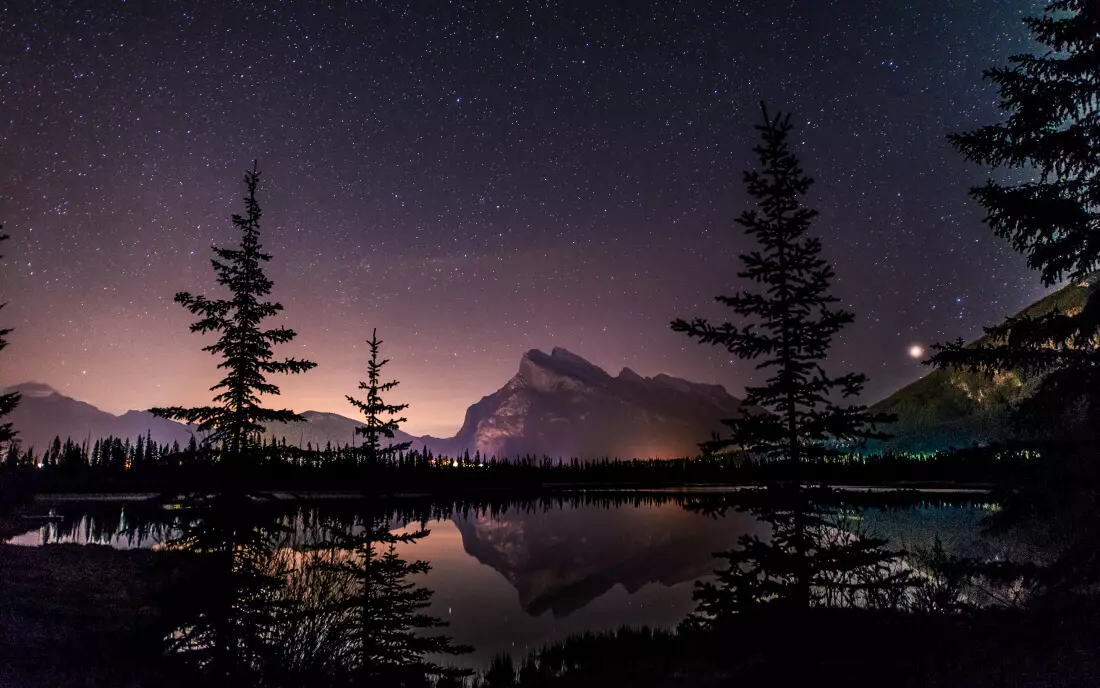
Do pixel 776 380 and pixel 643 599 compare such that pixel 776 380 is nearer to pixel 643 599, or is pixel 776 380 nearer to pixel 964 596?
pixel 964 596

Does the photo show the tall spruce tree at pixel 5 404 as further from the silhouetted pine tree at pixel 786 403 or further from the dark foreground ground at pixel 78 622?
the silhouetted pine tree at pixel 786 403

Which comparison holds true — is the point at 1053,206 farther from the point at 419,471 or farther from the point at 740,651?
the point at 419,471

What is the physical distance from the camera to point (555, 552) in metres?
51.5

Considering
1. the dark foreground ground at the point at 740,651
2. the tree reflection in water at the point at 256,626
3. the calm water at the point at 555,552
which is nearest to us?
the dark foreground ground at the point at 740,651

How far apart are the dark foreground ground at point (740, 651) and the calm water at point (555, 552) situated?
2866mm

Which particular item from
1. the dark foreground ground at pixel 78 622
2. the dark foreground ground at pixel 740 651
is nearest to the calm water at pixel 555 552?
the dark foreground ground at pixel 78 622

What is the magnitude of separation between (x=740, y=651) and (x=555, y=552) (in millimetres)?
36740

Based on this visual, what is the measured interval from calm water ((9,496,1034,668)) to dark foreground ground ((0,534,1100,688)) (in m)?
2.87

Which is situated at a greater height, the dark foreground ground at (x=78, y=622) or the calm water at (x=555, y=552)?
the dark foreground ground at (x=78, y=622)

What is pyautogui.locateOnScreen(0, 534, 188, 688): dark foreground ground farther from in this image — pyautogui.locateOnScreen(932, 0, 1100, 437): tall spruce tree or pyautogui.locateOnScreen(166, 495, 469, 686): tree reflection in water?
pyautogui.locateOnScreen(932, 0, 1100, 437): tall spruce tree

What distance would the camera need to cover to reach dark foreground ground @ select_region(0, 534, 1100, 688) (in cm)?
1145

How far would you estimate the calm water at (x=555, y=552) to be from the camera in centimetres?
2812

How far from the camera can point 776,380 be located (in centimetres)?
1454

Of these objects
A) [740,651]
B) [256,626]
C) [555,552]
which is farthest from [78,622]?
[555,552]
